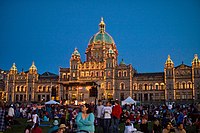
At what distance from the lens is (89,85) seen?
141ft

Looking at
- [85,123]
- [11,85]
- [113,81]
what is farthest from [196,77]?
[85,123]

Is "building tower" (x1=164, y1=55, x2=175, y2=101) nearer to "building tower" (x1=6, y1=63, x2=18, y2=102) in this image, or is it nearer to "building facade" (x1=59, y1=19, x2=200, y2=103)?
"building facade" (x1=59, y1=19, x2=200, y2=103)

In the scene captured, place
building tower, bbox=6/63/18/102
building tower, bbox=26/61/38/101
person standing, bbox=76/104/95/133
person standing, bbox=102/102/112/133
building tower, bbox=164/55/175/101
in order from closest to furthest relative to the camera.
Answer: person standing, bbox=76/104/95/133 → person standing, bbox=102/102/112/133 → building tower, bbox=164/55/175/101 → building tower, bbox=26/61/38/101 → building tower, bbox=6/63/18/102

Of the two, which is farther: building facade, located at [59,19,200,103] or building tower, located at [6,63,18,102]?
building tower, located at [6,63,18,102]

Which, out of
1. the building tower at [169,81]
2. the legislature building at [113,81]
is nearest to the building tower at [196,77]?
the legislature building at [113,81]

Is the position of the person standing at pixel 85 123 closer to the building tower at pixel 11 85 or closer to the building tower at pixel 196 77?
the building tower at pixel 196 77

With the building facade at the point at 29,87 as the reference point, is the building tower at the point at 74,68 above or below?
above

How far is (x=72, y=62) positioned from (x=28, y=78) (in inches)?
708

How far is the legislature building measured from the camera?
7556 cm

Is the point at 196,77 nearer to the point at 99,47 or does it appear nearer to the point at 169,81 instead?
the point at 169,81

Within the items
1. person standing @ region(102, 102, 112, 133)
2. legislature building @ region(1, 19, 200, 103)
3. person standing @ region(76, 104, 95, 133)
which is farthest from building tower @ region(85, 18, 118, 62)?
person standing @ region(76, 104, 95, 133)

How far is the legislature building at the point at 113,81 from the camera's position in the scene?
75.6 m

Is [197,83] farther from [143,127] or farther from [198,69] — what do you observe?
[143,127]

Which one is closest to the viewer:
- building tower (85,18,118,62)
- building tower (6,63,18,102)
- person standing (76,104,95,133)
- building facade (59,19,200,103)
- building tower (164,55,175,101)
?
person standing (76,104,95,133)
